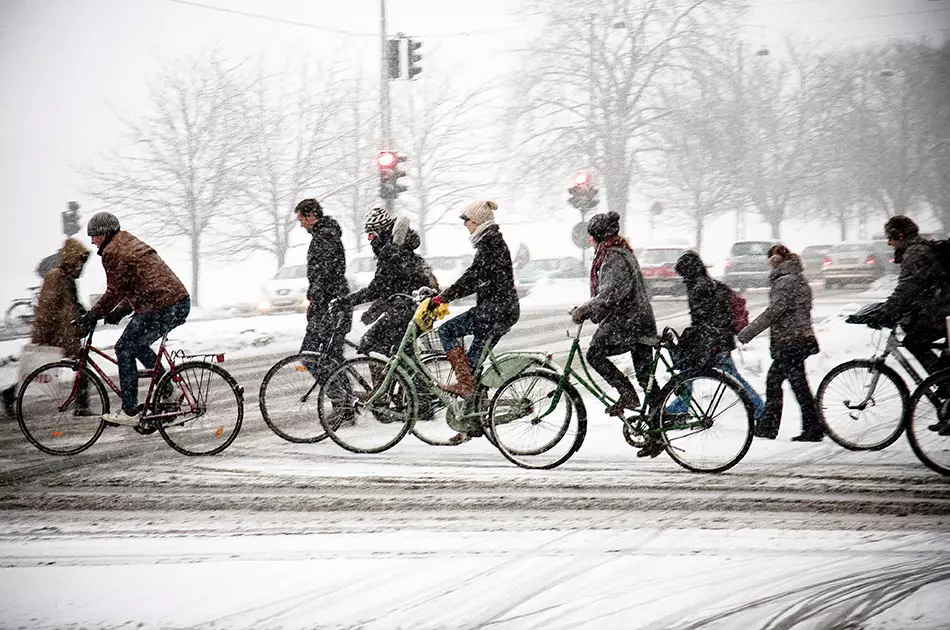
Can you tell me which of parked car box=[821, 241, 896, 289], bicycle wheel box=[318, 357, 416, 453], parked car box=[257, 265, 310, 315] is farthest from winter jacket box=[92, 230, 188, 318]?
parked car box=[821, 241, 896, 289]

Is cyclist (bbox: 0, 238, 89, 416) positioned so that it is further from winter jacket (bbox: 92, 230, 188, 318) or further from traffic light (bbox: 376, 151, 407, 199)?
traffic light (bbox: 376, 151, 407, 199)

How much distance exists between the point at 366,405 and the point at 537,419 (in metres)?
1.37

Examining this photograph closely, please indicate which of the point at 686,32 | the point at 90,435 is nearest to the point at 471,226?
the point at 90,435

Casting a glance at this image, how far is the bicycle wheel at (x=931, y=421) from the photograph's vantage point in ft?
19.1

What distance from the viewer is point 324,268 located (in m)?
7.39

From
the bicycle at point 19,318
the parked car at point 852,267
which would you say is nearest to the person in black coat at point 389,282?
the bicycle at point 19,318

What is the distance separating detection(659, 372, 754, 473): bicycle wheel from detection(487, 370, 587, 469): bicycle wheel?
0.63 m

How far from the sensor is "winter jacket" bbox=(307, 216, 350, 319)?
7395 mm

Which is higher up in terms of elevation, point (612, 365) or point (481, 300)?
point (481, 300)

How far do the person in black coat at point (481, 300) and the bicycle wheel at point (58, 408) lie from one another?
2.75 m

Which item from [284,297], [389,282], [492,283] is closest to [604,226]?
[492,283]

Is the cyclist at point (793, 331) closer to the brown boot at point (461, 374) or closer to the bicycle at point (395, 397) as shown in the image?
the brown boot at point (461, 374)

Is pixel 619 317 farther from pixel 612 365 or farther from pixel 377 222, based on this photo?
pixel 377 222

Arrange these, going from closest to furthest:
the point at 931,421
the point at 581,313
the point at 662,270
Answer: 1. the point at 931,421
2. the point at 581,313
3. the point at 662,270
